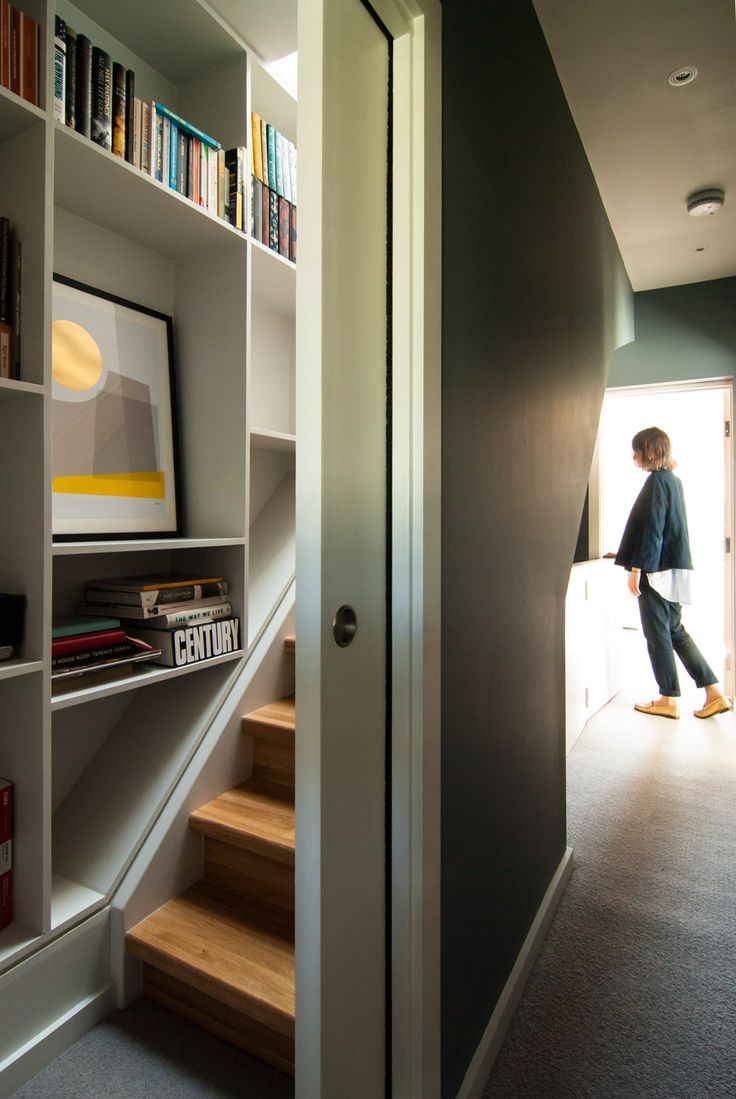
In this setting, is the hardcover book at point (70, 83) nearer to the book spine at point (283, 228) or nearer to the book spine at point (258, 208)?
the book spine at point (258, 208)

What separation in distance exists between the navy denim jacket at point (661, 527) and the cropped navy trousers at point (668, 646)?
0.13 m

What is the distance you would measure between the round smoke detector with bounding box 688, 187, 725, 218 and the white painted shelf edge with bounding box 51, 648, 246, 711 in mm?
2578

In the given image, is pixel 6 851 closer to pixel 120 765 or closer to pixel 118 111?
pixel 120 765

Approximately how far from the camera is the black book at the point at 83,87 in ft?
4.41

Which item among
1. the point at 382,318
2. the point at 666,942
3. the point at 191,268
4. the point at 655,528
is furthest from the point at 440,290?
the point at 655,528

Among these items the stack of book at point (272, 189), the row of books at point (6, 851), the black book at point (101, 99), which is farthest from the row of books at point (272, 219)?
the row of books at point (6, 851)

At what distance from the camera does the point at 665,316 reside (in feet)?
12.4

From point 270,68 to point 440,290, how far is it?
1348 mm

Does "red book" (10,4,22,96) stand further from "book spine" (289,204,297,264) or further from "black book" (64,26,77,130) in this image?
"book spine" (289,204,297,264)

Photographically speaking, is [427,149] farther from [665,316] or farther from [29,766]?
[665,316]

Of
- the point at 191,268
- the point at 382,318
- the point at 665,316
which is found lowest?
the point at 382,318

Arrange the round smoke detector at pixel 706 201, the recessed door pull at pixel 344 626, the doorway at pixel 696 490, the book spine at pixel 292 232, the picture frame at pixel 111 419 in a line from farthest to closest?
1. the doorway at pixel 696 490
2. the round smoke detector at pixel 706 201
3. the book spine at pixel 292 232
4. the picture frame at pixel 111 419
5. the recessed door pull at pixel 344 626

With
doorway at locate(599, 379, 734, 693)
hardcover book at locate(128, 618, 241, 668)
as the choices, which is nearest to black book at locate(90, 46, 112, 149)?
hardcover book at locate(128, 618, 241, 668)

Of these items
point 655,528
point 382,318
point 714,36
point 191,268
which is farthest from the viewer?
point 655,528
